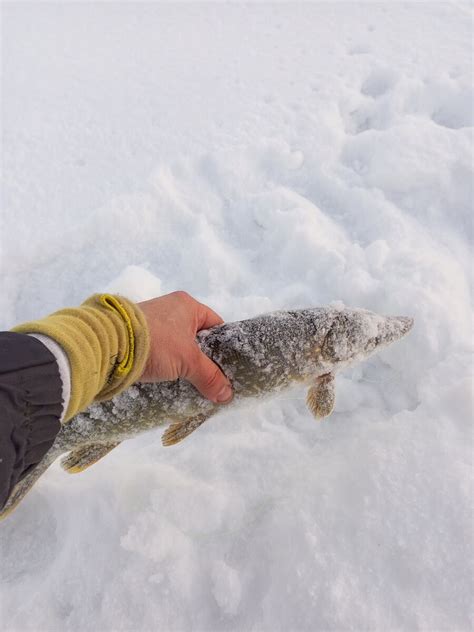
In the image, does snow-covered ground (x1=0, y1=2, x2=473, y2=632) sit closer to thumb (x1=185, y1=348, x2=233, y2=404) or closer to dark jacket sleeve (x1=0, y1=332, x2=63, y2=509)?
thumb (x1=185, y1=348, x2=233, y2=404)

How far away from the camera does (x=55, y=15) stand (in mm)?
5211

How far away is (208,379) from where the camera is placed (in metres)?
2.03

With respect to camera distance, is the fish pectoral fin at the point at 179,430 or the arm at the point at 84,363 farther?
the fish pectoral fin at the point at 179,430

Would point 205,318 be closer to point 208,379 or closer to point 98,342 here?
point 208,379

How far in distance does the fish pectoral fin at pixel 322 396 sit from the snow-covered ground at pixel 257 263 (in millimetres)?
281

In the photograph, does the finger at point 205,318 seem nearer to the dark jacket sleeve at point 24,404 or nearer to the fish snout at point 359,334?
the fish snout at point 359,334

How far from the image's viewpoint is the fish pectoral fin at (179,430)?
2.26 m

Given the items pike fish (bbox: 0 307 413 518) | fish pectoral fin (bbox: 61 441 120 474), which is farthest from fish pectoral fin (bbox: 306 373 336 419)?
fish pectoral fin (bbox: 61 441 120 474)

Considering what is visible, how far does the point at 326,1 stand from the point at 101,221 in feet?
13.5

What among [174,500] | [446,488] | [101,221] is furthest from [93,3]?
[446,488]

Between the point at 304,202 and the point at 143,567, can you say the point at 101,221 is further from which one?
the point at 143,567

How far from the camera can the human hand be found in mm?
1840

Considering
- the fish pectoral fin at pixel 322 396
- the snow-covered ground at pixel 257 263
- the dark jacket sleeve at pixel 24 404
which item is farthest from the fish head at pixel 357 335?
the dark jacket sleeve at pixel 24 404

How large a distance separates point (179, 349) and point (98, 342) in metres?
0.47
